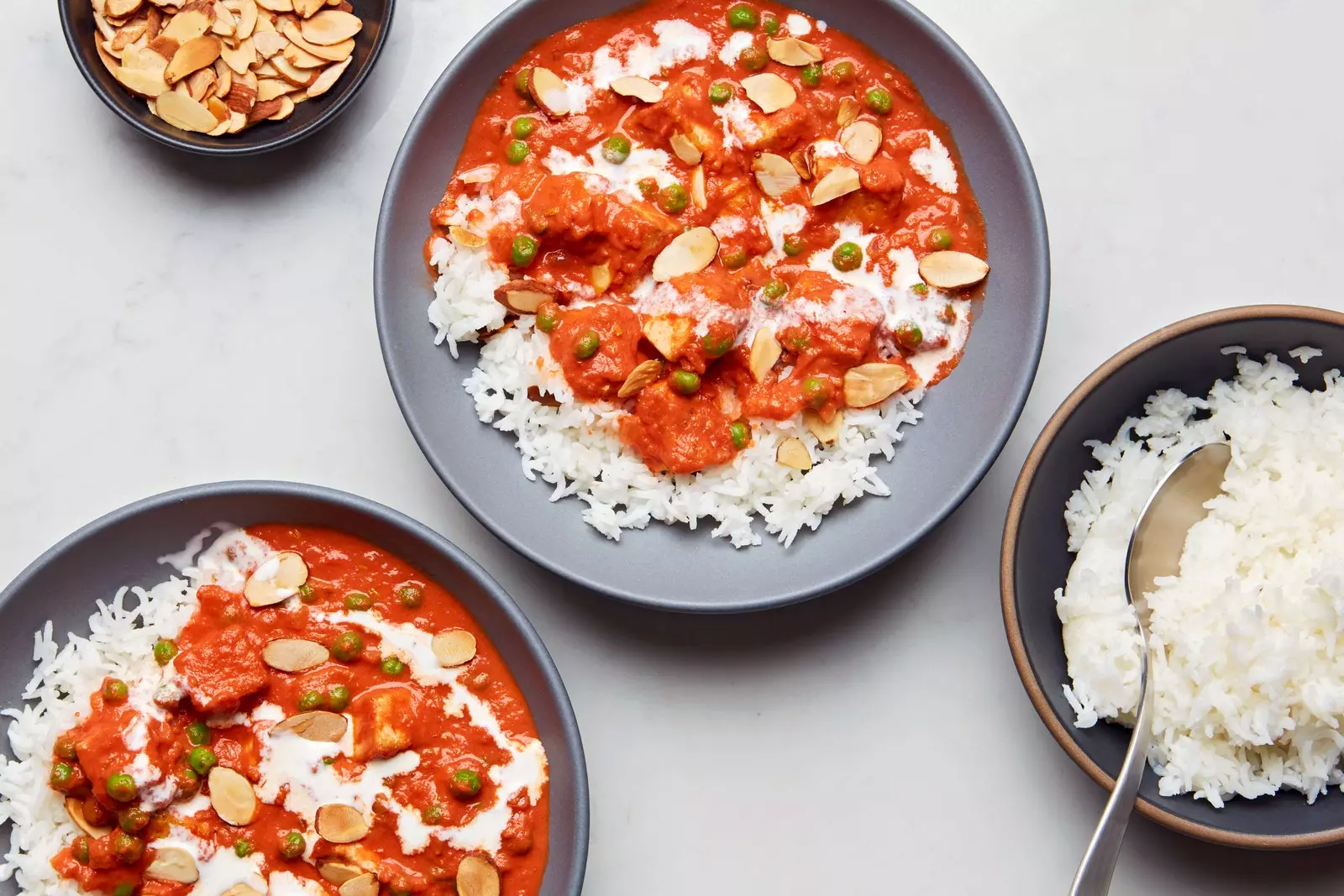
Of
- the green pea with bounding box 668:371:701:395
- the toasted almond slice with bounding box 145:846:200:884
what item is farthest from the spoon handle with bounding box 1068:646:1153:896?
the toasted almond slice with bounding box 145:846:200:884

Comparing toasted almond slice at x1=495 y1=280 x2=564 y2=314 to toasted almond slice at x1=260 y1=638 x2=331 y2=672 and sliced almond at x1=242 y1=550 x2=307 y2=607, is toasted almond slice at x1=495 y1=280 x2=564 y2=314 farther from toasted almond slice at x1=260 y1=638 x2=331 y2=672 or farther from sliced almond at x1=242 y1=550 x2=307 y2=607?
toasted almond slice at x1=260 y1=638 x2=331 y2=672

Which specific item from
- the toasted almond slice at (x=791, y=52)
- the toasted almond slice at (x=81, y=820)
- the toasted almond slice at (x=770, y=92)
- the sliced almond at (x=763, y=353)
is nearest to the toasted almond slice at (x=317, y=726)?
the toasted almond slice at (x=81, y=820)

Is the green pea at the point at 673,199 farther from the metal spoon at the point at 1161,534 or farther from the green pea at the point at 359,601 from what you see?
the metal spoon at the point at 1161,534

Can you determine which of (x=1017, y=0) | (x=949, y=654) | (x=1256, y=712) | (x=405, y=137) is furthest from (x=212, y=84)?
(x=1256, y=712)

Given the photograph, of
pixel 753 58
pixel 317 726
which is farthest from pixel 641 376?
pixel 317 726

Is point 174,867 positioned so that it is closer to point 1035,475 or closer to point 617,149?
point 617,149
